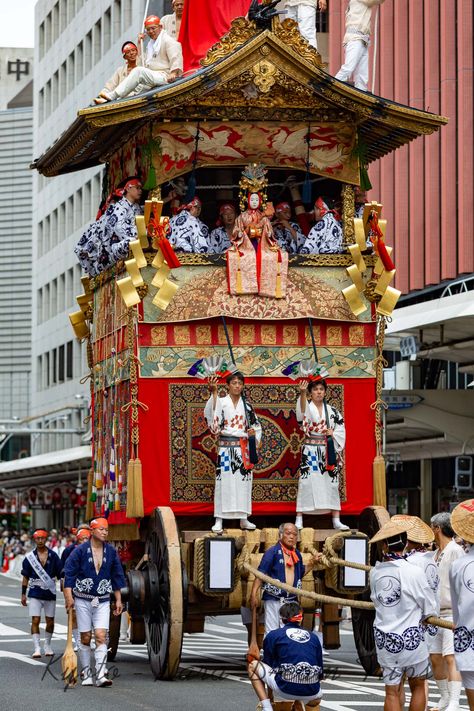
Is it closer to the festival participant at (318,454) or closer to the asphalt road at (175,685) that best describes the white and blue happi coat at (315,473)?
the festival participant at (318,454)

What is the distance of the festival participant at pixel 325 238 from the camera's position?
57.4 feet

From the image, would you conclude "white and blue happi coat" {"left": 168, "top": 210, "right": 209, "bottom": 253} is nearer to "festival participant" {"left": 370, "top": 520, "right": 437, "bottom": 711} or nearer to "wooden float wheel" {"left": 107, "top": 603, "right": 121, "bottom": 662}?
"wooden float wheel" {"left": 107, "top": 603, "right": 121, "bottom": 662}

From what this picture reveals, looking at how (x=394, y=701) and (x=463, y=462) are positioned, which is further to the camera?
(x=463, y=462)

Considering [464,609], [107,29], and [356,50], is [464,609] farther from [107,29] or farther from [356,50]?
[107,29]

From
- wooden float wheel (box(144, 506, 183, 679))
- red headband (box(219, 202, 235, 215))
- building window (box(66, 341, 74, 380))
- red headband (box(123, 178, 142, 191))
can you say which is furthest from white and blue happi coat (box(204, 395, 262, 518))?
building window (box(66, 341, 74, 380))

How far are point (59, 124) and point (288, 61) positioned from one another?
57151 millimetres

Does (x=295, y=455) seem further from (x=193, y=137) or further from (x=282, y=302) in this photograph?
(x=193, y=137)

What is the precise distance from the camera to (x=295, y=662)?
10828mm

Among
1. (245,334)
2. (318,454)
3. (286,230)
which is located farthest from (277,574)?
(286,230)

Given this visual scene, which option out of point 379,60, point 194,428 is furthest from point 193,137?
point 379,60

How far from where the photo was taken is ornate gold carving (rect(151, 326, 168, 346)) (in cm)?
1694

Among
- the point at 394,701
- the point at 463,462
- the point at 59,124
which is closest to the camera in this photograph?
the point at 394,701

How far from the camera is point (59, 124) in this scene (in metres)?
72.9

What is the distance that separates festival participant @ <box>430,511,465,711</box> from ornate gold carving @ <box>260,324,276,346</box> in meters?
3.90
